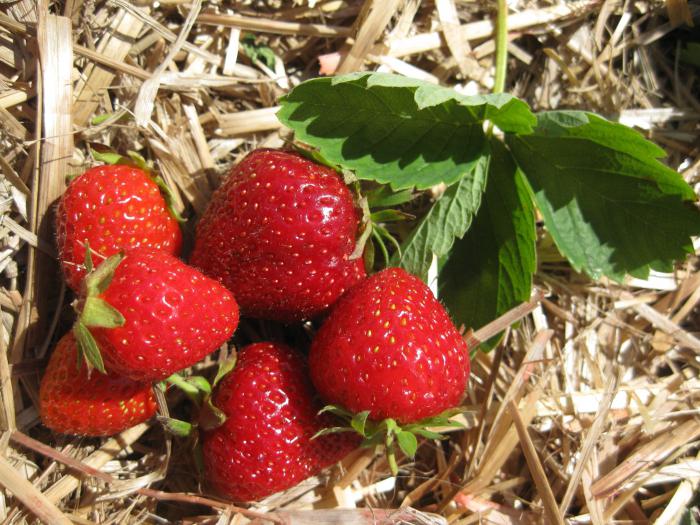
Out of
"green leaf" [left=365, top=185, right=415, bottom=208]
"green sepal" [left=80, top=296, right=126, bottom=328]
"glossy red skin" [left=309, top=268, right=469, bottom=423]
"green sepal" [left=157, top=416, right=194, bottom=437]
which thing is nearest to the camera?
"green sepal" [left=80, top=296, right=126, bottom=328]

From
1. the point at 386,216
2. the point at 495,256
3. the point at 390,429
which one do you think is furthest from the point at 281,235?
the point at 495,256

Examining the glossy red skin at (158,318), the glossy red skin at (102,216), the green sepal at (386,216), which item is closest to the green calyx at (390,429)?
the glossy red skin at (158,318)

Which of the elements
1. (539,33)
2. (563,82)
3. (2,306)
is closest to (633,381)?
(563,82)

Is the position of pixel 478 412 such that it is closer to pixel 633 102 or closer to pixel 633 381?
pixel 633 381

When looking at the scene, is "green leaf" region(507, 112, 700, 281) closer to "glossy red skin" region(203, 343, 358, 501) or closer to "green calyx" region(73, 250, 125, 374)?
"glossy red skin" region(203, 343, 358, 501)

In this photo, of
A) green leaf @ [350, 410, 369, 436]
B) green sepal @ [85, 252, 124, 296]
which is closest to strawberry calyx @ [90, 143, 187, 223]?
green sepal @ [85, 252, 124, 296]

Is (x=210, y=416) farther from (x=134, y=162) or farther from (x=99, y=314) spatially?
(x=134, y=162)
